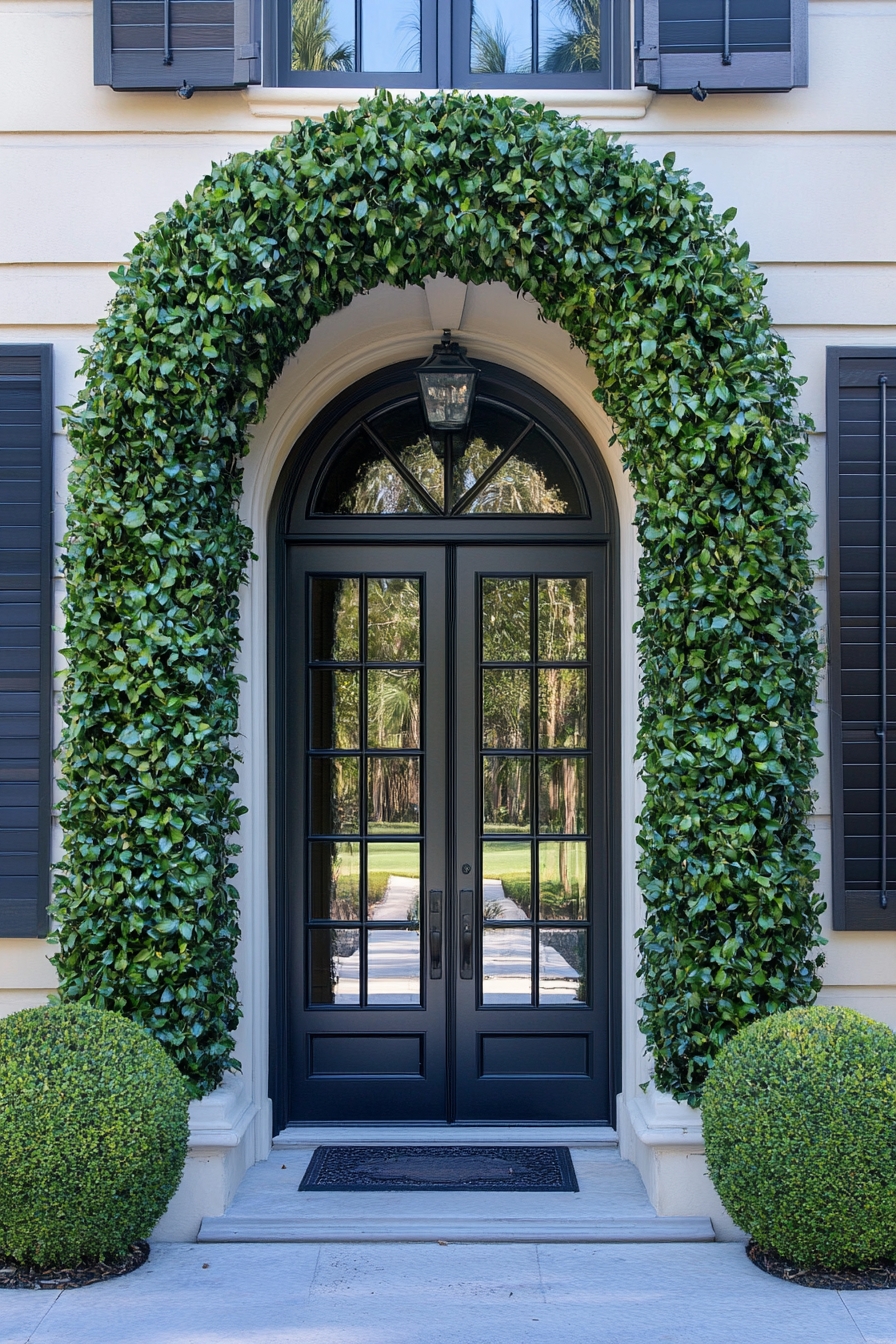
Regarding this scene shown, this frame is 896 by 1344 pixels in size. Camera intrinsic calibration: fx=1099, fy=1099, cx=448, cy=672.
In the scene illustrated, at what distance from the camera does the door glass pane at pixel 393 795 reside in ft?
17.3

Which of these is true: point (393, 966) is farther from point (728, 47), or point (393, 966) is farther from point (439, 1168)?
point (728, 47)

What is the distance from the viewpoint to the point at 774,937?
4242mm

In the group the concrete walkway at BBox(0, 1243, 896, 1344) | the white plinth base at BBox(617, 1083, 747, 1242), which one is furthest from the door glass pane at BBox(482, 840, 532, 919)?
the concrete walkway at BBox(0, 1243, 896, 1344)

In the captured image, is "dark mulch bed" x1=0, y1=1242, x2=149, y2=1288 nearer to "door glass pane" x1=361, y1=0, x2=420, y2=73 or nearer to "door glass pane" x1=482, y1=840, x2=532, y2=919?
"door glass pane" x1=482, y1=840, x2=532, y2=919

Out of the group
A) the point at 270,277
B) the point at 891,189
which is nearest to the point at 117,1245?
the point at 270,277

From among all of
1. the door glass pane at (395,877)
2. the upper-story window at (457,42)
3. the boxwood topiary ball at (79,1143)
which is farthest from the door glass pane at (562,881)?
the upper-story window at (457,42)

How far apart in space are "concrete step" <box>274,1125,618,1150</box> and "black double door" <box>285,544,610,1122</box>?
6 cm

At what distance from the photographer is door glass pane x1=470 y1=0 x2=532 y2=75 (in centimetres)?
502

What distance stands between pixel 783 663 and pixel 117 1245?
125 inches

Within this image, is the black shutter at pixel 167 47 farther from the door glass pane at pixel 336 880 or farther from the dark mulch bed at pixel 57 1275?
the dark mulch bed at pixel 57 1275

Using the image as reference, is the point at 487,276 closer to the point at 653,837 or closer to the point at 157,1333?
the point at 653,837

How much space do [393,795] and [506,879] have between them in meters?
0.67

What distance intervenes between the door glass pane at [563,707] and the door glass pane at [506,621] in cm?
16

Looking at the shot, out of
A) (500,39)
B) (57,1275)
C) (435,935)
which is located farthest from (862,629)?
(57,1275)
